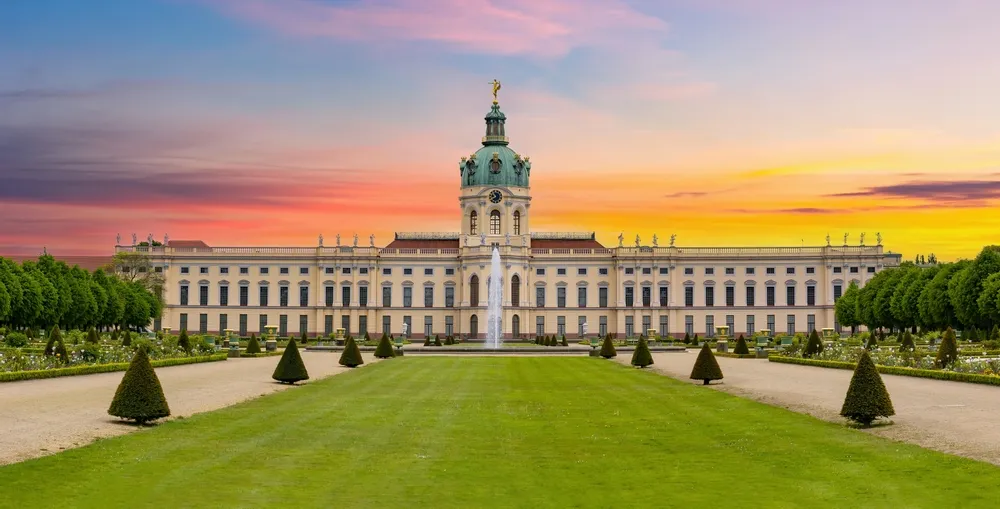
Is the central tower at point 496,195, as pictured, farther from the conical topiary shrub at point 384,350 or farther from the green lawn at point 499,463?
the green lawn at point 499,463

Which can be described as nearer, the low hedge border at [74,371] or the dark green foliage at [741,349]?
the low hedge border at [74,371]

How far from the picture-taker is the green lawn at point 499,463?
1298cm

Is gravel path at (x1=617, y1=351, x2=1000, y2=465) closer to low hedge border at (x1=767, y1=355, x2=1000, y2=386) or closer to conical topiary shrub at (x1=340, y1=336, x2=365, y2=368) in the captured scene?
low hedge border at (x1=767, y1=355, x2=1000, y2=386)

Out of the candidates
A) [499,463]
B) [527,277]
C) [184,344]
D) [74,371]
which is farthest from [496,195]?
[499,463]

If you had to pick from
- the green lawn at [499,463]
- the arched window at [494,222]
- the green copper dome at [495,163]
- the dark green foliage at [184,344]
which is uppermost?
the green copper dome at [495,163]

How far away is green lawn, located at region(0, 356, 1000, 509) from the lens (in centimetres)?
1298

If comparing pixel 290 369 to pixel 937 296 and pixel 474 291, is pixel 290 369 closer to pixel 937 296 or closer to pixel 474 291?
pixel 937 296

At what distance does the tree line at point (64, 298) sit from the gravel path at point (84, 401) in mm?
29845

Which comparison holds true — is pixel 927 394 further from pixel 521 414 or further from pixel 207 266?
pixel 207 266

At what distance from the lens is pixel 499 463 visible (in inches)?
608

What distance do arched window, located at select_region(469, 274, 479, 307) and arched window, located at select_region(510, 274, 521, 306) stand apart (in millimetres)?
2972

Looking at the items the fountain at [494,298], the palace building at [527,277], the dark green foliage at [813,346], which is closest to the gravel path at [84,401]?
the dark green foliage at [813,346]

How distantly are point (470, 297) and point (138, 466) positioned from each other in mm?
85883

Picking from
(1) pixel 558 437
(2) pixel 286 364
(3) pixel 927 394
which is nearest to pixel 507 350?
(2) pixel 286 364
